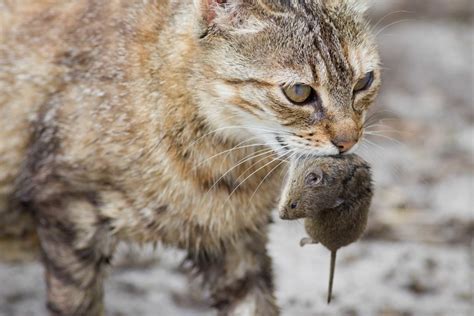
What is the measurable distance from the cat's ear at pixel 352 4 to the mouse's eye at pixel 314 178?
833 mm

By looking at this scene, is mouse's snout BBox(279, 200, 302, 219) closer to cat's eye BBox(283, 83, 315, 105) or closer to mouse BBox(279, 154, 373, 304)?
mouse BBox(279, 154, 373, 304)

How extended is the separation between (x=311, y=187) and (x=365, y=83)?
1.87 feet

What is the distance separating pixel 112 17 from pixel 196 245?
1267 mm

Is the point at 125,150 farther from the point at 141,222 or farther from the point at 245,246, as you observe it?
the point at 245,246

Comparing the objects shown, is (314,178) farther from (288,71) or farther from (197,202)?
(197,202)

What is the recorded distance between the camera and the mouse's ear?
449 centimetres

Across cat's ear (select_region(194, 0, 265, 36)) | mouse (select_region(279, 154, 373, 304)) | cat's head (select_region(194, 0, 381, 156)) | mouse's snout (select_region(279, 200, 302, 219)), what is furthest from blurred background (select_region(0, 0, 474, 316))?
cat's ear (select_region(194, 0, 265, 36))

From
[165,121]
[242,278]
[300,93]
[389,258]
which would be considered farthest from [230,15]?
[389,258]

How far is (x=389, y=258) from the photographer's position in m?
7.11

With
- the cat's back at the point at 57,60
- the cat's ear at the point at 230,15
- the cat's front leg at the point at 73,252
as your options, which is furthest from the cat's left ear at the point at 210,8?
the cat's front leg at the point at 73,252

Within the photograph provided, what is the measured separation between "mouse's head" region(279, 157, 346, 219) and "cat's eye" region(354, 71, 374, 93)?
14.5 inches

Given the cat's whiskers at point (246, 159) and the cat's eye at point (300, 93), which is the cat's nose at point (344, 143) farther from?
the cat's whiskers at point (246, 159)

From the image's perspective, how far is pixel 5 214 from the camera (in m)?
5.62

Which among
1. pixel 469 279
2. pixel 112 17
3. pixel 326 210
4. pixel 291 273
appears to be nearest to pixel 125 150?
pixel 112 17
